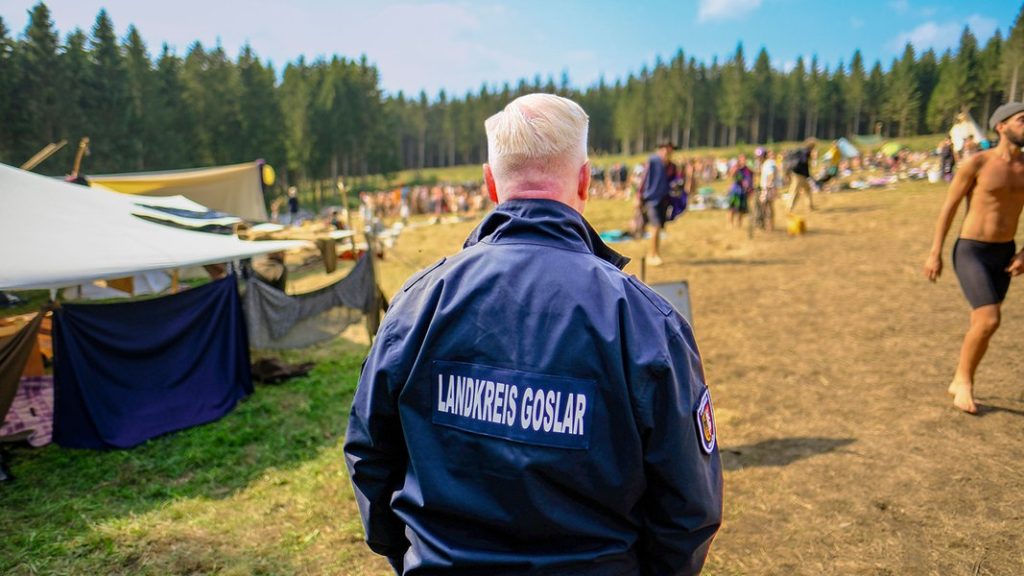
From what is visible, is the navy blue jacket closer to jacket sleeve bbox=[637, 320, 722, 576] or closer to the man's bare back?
jacket sleeve bbox=[637, 320, 722, 576]

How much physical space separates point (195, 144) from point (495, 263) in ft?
168

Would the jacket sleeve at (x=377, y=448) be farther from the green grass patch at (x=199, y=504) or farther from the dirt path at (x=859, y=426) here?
the dirt path at (x=859, y=426)

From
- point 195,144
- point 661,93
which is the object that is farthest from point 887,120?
point 195,144

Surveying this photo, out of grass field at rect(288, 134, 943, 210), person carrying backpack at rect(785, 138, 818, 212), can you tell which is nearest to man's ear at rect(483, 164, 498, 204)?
person carrying backpack at rect(785, 138, 818, 212)

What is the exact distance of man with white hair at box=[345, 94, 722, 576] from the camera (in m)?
1.21

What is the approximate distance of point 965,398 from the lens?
437 centimetres

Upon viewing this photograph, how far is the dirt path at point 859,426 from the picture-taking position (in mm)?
3068

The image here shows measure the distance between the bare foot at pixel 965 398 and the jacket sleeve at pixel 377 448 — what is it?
459 cm

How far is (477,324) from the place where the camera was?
1267 millimetres

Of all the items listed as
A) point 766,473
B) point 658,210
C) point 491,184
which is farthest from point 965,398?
point 658,210

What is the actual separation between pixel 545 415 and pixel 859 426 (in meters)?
4.19

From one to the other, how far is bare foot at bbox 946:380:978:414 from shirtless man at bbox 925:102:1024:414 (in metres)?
0.23

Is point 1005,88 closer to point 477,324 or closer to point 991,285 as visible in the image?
point 991,285

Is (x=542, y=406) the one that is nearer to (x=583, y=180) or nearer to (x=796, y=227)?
(x=583, y=180)
